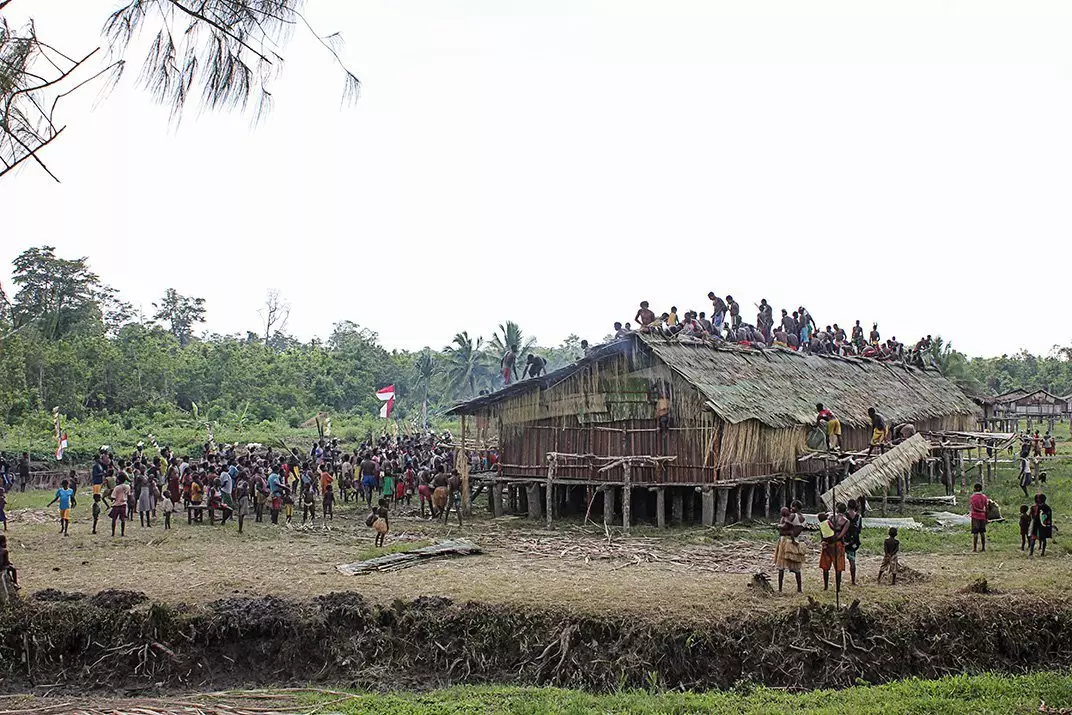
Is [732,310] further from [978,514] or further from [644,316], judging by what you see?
[978,514]

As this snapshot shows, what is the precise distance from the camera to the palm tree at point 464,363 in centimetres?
6088

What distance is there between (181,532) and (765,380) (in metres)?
16.0

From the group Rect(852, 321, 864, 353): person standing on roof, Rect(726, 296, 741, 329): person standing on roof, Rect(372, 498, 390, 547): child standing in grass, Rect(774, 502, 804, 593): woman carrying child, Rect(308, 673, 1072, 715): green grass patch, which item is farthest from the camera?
Rect(852, 321, 864, 353): person standing on roof

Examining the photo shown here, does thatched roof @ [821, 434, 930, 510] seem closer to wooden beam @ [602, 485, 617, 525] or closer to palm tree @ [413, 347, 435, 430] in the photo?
wooden beam @ [602, 485, 617, 525]

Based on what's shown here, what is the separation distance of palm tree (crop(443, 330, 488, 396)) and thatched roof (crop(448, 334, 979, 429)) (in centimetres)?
3045

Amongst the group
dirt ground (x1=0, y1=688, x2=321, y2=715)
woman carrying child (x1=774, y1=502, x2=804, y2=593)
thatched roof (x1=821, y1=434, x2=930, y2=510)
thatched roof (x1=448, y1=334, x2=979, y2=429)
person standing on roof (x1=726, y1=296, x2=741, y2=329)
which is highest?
person standing on roof (x1=726, y1=296, x2=741, y2=329)

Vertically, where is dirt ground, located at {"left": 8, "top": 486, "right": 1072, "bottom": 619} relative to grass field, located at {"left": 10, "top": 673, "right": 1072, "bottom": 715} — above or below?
above

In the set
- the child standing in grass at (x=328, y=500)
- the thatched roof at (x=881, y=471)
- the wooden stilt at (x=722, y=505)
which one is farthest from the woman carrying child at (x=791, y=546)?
the child standing in grass at (x=328, y=500)

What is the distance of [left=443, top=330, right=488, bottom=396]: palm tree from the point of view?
60.9 m

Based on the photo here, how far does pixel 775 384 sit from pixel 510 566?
1245 cm

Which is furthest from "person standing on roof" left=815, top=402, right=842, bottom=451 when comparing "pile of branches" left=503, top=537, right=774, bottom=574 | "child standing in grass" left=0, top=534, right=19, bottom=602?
"child standing in grass" left=0, top=534, right=19, bottom=602

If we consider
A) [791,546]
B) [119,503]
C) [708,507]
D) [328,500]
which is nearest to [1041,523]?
[791,546]

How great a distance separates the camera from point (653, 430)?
888 inches

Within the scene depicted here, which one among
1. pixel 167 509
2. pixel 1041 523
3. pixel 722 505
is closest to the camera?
pixel 1041 523
